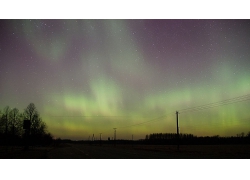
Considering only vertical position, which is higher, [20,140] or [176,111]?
[176,111]

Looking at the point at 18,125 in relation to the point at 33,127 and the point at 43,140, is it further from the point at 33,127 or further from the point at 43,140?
the point at 43,140

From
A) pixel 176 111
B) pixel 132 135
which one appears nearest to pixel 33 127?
pixel 176 111

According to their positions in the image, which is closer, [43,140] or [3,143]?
[3,143]

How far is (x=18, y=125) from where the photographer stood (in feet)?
296

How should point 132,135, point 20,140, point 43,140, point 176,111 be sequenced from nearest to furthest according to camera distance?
point 176,111, point 20,140, point 43,140, point 132,135

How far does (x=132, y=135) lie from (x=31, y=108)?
77.6m

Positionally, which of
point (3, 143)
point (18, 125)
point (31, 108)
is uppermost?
point (31, 108)

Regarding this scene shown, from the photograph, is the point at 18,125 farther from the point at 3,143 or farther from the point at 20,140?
the point at 3,143

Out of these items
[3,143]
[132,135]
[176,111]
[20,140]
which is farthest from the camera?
[132,135]

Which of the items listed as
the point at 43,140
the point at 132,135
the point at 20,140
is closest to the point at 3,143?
the point at 20,140

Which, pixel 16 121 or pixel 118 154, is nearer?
pixel 118 154

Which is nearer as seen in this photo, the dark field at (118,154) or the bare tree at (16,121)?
the dark field at (118,154)

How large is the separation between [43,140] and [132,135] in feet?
213

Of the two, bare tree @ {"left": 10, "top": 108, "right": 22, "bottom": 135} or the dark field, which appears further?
bare tree @ {"left": 10, "top": 108, "right": 22, "bottom": 135}
